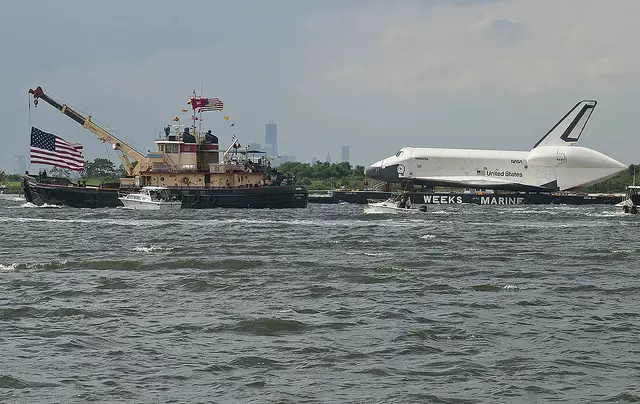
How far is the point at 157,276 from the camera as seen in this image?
33375 mm

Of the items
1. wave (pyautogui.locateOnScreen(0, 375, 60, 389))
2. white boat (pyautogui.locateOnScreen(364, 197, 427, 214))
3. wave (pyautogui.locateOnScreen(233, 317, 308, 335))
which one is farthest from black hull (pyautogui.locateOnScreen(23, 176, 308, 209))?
wave (pyautogui.locateOnScreen(0, 375, 60, 389))

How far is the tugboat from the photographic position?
83312 mm

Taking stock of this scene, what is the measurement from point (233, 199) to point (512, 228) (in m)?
→ 29.2

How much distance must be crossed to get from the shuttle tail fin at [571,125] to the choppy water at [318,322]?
68264mm

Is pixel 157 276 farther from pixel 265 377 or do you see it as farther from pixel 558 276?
pixel 265 377

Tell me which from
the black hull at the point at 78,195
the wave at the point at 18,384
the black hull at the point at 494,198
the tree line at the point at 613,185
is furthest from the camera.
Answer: the tree line at the point at 613,185

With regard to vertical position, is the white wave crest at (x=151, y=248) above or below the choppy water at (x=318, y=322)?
above

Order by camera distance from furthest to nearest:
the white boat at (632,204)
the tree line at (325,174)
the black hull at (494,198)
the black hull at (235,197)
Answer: the tree line at (325,174) < the black hull at (494,198) < the black hull at (235,197) < the white boat at (632,204)

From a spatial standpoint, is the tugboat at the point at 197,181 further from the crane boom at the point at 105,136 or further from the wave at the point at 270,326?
the wave at the point at 270,326

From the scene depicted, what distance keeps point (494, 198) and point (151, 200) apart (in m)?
42.7

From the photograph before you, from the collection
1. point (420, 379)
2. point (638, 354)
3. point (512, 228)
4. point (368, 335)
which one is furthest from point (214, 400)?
point (512, 228)

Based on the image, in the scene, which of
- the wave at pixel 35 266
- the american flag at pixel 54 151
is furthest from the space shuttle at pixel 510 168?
the wave at pixel 35 266

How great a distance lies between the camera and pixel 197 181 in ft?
282

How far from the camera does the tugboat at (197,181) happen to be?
3280 inches
